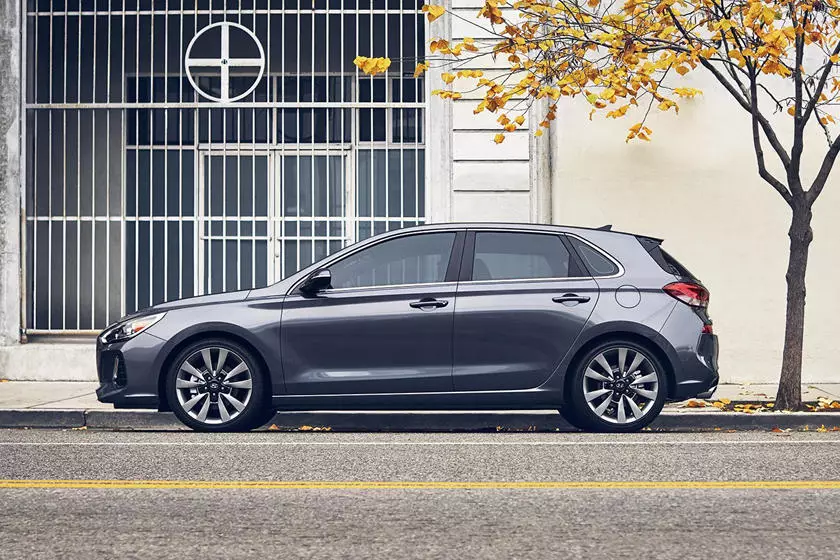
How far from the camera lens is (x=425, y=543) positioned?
5.25m

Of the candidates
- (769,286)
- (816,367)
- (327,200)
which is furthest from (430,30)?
(816,367)

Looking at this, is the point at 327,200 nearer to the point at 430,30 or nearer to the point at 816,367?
the point at 430,30

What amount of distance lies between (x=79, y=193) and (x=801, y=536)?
11.4m

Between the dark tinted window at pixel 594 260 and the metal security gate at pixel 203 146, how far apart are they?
539 cm

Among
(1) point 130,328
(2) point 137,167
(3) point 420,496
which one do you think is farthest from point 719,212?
(3) point 420,496

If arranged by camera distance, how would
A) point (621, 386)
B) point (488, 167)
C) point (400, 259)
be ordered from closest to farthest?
point (621, 386)
point (400, 259)
point (488, 167)

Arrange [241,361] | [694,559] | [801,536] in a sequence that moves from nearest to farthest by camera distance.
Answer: [694,559] → [801,536] → [241,361]

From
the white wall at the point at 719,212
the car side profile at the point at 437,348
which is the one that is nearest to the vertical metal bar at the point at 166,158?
the white wall at the point at 719,212

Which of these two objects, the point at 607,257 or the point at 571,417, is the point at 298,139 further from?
the point at 571,417

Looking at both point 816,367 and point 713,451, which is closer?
point 713,451

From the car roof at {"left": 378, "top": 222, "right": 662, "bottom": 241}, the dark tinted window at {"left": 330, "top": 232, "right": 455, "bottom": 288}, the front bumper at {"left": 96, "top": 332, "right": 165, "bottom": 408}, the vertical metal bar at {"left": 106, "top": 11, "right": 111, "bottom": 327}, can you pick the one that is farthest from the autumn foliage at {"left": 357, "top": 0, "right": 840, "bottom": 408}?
the vertical metal bar at {"left": 106, "top": 11, "right": 111, "bottom": 327}

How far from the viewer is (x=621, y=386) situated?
30.5 ft

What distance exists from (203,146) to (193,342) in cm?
591

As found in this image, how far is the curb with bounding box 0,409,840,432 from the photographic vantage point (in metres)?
9.99
